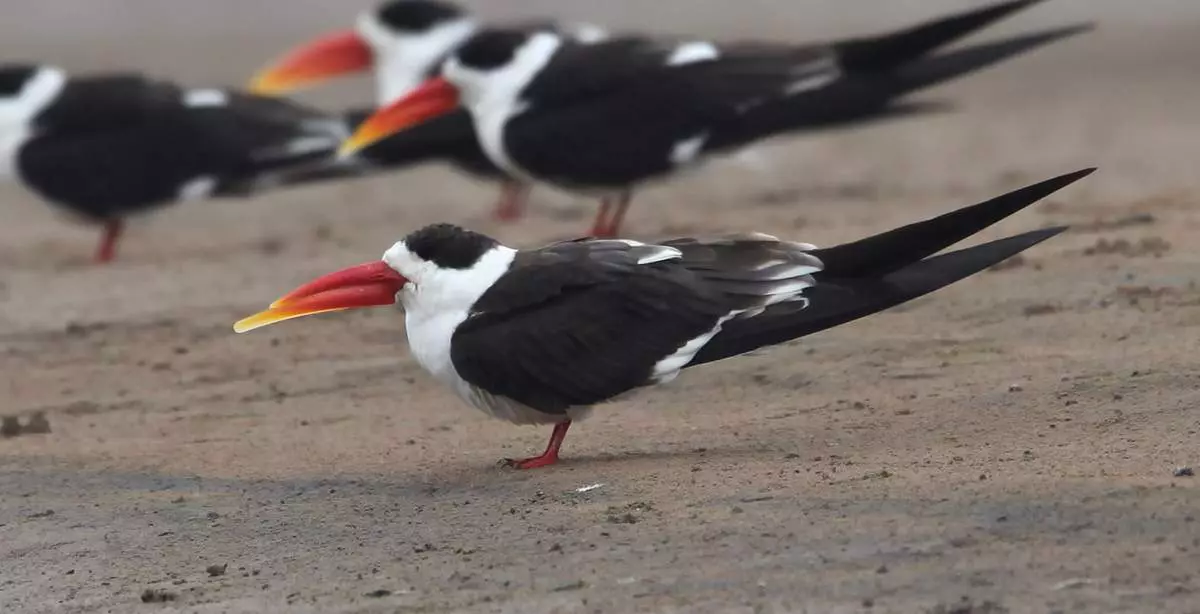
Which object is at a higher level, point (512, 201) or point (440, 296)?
point (440, 296)

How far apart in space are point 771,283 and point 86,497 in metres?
1.63

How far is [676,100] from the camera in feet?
23.2

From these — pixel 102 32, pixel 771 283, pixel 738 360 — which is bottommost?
pixel 102 32

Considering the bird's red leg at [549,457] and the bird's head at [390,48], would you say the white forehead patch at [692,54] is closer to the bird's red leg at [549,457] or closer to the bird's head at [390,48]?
the bird's head at [390,48]

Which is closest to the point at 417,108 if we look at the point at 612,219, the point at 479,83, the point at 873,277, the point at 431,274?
the point at 479,83

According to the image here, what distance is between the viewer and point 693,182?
9.83 m

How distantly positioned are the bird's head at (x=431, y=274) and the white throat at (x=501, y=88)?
2.95 metres

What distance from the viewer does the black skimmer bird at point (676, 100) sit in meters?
6.93

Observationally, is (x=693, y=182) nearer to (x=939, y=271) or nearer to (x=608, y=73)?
(x=608, y=73)

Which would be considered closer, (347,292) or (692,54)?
(347,292)

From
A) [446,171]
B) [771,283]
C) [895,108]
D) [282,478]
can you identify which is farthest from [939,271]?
[446,171]

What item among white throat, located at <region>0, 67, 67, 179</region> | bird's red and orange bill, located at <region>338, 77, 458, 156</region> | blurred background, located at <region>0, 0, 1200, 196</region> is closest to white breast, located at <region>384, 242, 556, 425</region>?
bird's red and orange bill, located at <region>338, 77, 458, 156</region>

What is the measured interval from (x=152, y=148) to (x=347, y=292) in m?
4.13

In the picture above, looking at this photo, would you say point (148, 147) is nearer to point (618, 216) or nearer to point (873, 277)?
point (618, 216)
